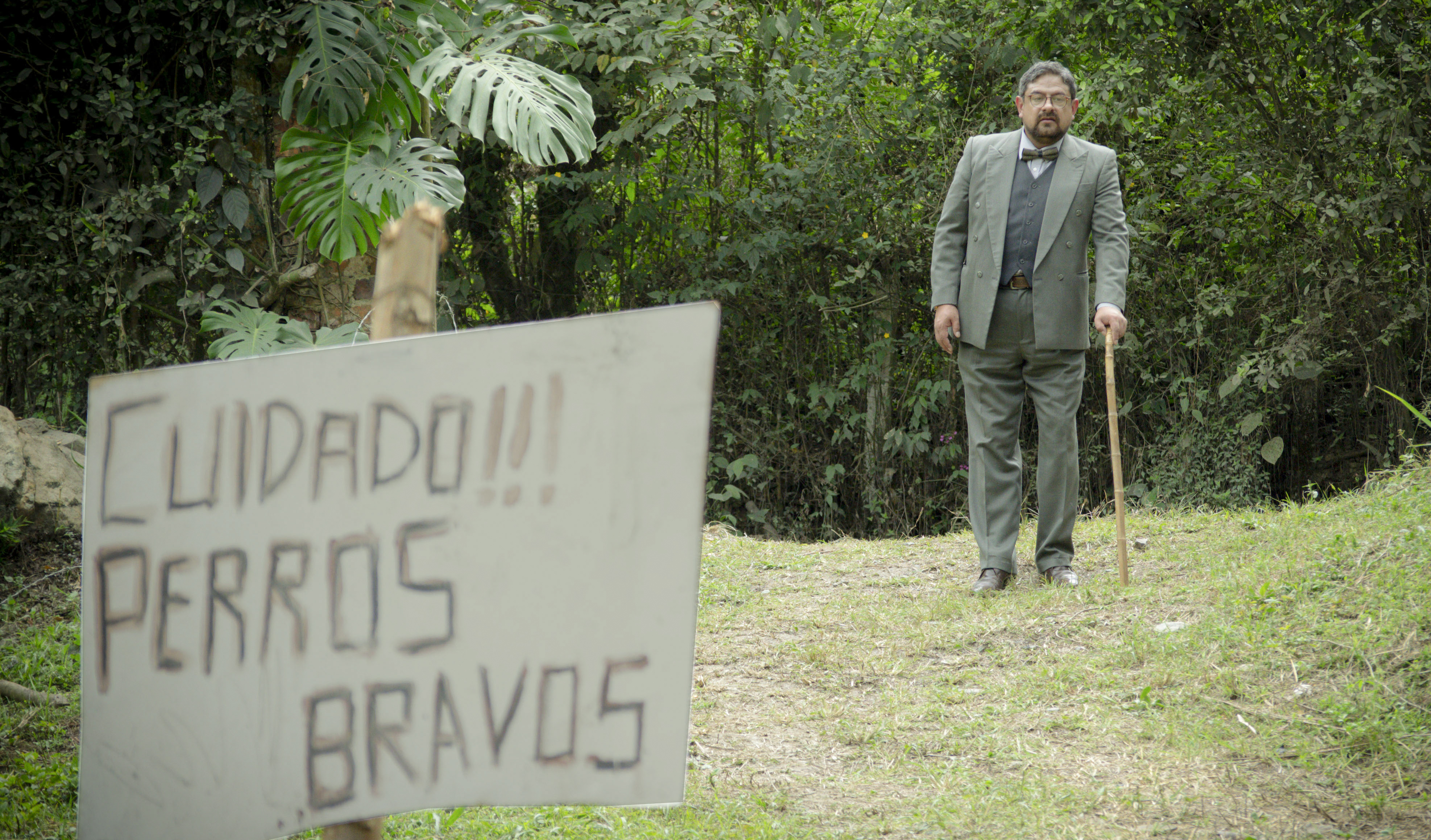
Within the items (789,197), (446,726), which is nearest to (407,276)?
(446,726)

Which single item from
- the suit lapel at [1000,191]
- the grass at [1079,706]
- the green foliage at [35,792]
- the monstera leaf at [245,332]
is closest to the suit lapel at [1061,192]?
the suit lapel at [1000,191]

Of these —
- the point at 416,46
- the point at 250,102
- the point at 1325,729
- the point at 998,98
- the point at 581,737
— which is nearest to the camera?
the point at 581,737

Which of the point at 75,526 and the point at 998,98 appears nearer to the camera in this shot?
the point at 75,526

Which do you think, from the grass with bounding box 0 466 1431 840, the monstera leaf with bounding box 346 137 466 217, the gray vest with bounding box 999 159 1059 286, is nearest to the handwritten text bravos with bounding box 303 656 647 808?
the grass with bounding box 0 466 1431 840

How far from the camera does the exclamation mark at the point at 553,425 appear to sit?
66.0 inches

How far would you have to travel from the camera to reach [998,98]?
6.59 m

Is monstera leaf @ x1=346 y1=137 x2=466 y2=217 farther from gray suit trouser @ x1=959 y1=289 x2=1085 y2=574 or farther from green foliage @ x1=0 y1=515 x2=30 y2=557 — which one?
gray suit trouser @ x1=959 y1=289 x2=1085 y2=574

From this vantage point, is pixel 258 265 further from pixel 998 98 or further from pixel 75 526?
pixel 998 98

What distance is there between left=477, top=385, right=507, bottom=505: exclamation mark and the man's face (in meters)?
2.96

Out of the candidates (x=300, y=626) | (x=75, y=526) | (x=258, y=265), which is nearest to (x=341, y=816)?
(x=300, y=626)

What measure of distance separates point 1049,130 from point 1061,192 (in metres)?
0.23

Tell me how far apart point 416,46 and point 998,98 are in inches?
143

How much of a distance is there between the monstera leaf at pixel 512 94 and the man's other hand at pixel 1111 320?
6.64 ft

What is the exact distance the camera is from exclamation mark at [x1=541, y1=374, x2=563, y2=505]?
1.68 metres
